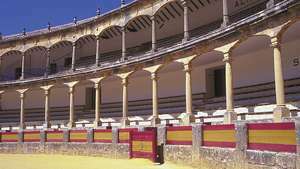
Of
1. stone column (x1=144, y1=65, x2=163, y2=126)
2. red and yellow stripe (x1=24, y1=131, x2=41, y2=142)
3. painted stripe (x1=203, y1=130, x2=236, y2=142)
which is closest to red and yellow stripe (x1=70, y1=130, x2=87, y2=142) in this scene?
red and yellow stripe (x1=24, y1=131, x2=41, y2=142)

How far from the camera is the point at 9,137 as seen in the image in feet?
80.1

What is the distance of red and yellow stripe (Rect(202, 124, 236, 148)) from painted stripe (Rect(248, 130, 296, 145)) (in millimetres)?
1063

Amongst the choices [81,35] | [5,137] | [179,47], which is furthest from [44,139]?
[179,47]

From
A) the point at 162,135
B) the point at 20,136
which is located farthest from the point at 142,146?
the point at 20,136

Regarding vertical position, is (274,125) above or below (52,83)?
below

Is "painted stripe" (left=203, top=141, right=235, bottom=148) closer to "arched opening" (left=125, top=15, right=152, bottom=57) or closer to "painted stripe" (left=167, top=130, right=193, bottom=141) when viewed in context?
"painted stripe" (left=167, top=130, right=193, bottom=141)

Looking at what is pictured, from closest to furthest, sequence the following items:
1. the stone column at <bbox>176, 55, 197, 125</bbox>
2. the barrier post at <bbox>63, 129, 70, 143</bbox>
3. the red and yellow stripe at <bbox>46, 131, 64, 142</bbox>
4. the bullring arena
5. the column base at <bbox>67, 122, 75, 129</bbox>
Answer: the bullring arena, the stone column at <bbox>176, 55, 197, 125</bbox>, the barrier post at <bbox>63, 129, 70, 143</bbox>, the red and yellow stripe at <bbox>46, 131, 64, 142</bbox>, the column base at <bbox>67, 122, 75, 129</bbox>

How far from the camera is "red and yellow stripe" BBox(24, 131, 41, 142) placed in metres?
23.0

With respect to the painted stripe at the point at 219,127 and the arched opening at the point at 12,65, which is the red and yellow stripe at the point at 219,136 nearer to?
the painted stripe at the point at 219,127

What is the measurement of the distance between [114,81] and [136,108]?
11.3 feet

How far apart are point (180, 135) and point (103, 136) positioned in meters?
6.05

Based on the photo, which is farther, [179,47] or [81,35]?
[81,35]

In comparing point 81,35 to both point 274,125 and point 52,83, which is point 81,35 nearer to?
point 52,83

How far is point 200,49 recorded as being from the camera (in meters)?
17.4
